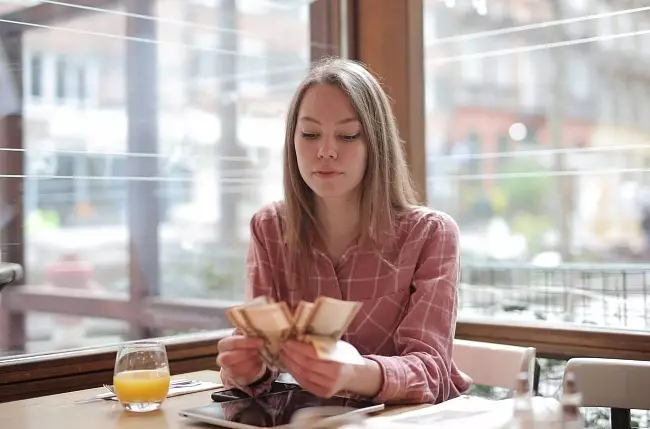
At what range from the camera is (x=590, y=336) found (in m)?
2.33

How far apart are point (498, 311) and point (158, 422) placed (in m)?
1.46

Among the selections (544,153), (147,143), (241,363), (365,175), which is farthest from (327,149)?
(544,153)

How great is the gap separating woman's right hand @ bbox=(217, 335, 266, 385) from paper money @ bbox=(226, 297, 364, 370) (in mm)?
48

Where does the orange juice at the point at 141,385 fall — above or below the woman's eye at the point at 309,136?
below

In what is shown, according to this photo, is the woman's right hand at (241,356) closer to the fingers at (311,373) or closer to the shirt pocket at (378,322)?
the fingers at (311,373)

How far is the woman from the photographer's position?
177cm

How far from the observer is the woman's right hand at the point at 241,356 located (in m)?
1.40

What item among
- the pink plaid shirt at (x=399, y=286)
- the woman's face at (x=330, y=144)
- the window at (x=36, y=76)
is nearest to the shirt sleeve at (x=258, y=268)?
the pink plaid shirt at (x=399, y=286)

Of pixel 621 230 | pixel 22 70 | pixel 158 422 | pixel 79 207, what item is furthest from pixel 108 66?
pixel 621 230

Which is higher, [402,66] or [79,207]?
[402,66]

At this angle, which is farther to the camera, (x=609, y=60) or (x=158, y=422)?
(x=609, y=60)

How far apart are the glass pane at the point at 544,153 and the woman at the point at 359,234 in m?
0.73

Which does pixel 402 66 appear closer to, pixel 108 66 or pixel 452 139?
pixel 452 139

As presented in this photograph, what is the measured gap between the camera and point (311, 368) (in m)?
1.32
